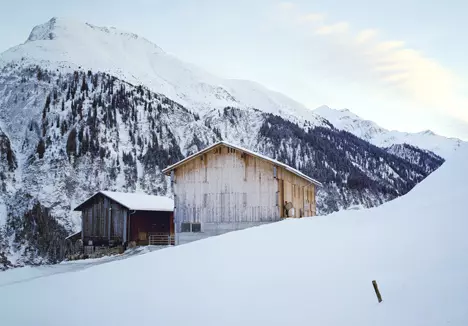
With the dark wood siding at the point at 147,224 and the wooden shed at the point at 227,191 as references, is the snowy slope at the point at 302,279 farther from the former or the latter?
the dark wood siding at the point at 147,224

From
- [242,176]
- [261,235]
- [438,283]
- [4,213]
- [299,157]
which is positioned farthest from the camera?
[299,157]

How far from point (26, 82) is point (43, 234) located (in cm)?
4998

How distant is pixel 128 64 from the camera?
15238 cm

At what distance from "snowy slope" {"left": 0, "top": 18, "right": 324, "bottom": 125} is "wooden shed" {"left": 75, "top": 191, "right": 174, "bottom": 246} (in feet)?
239

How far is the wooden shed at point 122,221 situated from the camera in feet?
131

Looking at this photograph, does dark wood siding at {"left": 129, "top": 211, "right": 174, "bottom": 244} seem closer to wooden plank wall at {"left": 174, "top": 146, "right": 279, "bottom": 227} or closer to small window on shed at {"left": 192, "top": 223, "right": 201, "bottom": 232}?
wooden plank wall at {"left": 174, "top": 146, "right": 279, "bottom": 227}

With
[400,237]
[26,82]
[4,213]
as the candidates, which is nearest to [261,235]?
[400,237]

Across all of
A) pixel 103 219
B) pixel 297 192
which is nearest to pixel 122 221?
pixel 103 219

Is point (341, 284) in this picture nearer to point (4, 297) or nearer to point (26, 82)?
point (4, 297)

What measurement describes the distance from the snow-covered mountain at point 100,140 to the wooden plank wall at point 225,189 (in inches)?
1016

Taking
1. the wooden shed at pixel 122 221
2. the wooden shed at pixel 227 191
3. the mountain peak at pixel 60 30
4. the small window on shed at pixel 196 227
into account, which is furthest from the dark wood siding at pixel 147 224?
the mountain peak at pixel 60 30

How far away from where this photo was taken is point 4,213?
60906mm

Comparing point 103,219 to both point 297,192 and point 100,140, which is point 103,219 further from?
point 100,140

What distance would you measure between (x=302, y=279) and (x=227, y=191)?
18785 millimetres
